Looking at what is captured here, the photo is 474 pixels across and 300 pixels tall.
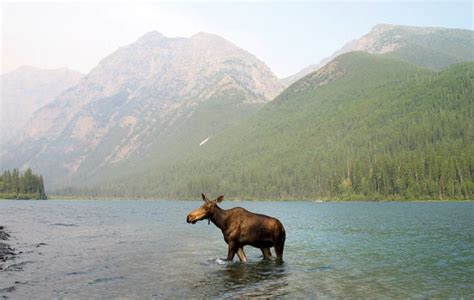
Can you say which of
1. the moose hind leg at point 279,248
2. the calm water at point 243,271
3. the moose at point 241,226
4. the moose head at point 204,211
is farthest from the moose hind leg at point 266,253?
the moose head at point 204,211

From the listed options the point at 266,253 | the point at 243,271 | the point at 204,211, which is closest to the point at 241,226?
the point at 204,211

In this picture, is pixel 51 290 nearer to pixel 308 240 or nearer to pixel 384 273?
pixel 384 273

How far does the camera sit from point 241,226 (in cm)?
2797

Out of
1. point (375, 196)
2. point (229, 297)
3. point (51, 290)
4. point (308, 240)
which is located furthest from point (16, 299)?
point (375, 196)

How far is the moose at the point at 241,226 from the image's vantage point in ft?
91.6

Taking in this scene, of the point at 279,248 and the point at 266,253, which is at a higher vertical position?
the point at 279,248

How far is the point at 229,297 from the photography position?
20.1 meters

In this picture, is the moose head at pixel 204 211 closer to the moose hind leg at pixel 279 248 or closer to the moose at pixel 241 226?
the moose at pixel 241 226

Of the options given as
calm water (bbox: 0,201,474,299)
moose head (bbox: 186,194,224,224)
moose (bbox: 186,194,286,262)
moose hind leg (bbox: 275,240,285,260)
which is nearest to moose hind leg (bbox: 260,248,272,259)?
calm water (bbox: 0,201,474,299)

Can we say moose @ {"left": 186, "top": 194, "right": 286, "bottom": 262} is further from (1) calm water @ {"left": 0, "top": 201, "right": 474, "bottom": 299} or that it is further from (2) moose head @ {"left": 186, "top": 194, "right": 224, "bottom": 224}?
(1) calm water @ {"left": 0, "top": 201, "right": 474, "bottom": 299}

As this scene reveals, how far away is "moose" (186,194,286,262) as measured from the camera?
27.9m

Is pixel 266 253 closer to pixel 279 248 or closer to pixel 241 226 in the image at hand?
pixel 279 248

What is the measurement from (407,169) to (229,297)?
622ft

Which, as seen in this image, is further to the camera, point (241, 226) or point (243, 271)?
point (241, 226)
